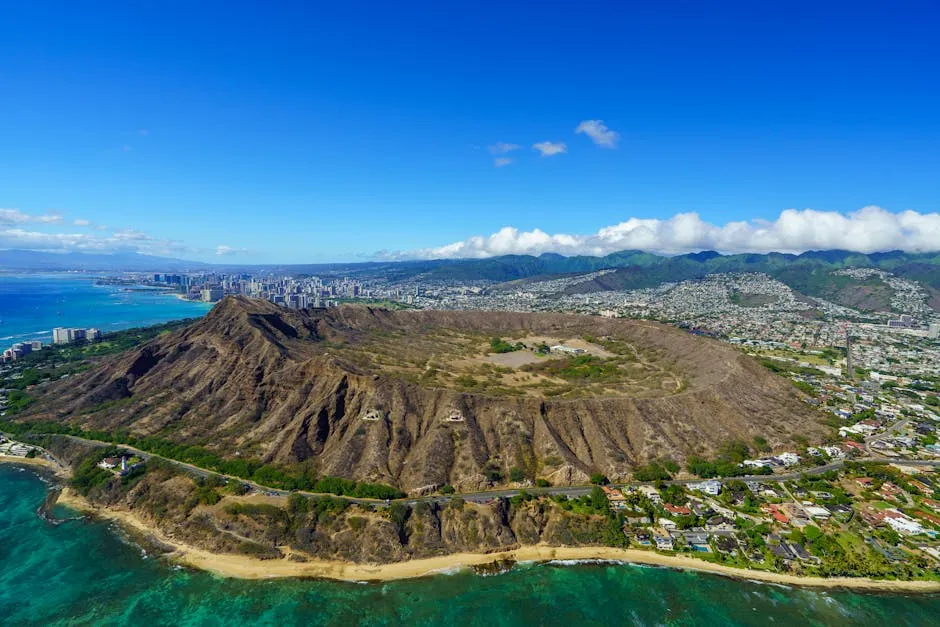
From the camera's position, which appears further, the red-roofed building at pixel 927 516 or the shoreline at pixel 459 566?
the red-roofed building at pixel 927 516

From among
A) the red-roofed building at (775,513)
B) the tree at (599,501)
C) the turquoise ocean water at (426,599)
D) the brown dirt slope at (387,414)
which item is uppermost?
the brown dirt slope at (387,414)

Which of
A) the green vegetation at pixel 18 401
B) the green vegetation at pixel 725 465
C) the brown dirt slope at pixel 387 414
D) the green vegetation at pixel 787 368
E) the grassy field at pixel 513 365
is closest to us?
the green vegetation at pixel 725 465

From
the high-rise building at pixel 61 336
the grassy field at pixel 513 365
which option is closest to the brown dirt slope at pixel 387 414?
the grassy field at pixel 513 365

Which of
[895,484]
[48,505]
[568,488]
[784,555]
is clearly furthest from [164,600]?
[895,484]

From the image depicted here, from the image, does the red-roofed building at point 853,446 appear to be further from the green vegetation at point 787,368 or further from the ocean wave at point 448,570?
the ocean wave at point 448,570

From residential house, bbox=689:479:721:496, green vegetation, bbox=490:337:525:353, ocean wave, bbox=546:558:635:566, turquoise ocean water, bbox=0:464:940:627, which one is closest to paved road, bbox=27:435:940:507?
residential house, bbox=689:479:721:496

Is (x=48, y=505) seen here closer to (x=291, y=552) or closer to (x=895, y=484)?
(x=291, y=552)

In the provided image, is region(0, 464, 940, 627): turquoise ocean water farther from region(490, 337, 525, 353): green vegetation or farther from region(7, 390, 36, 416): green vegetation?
region(490, 337, 525, 353): green vegetation
